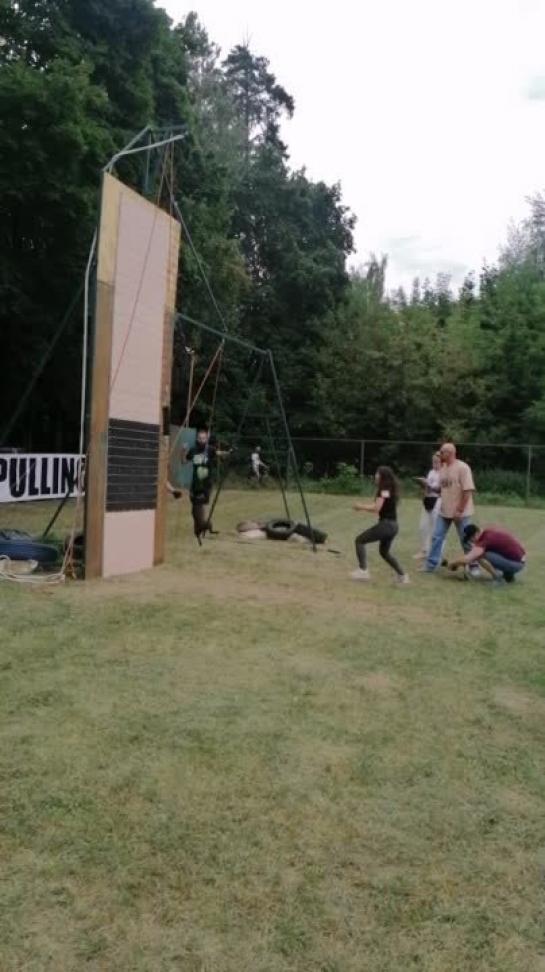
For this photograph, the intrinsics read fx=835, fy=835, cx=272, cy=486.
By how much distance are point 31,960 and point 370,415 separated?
2887 cm

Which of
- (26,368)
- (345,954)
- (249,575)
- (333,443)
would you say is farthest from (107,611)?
(333,443)

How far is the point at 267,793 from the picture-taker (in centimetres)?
378

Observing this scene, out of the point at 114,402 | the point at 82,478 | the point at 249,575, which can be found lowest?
the point at 249,575

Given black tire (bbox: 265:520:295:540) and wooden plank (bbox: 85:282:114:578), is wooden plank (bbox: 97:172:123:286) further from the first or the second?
black tire (bbox: 265:520:295:540)

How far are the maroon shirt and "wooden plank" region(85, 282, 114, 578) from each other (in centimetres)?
456

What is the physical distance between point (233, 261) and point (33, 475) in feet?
42.5

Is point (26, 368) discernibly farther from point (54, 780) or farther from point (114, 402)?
point (54, 780)

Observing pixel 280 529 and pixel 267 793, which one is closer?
pixel 267 793

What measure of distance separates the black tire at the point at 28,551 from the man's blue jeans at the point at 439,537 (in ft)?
15.5

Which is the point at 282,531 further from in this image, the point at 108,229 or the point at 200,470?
the point at 108,229

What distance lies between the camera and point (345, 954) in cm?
262

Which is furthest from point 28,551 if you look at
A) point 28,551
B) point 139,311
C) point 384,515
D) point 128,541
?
point 384,515

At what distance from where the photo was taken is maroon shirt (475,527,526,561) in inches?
401

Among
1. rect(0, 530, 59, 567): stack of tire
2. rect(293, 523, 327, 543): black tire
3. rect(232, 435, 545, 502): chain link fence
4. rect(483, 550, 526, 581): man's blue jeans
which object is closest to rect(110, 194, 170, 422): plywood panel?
rect(0, 530, 59, 567): stack of tire
